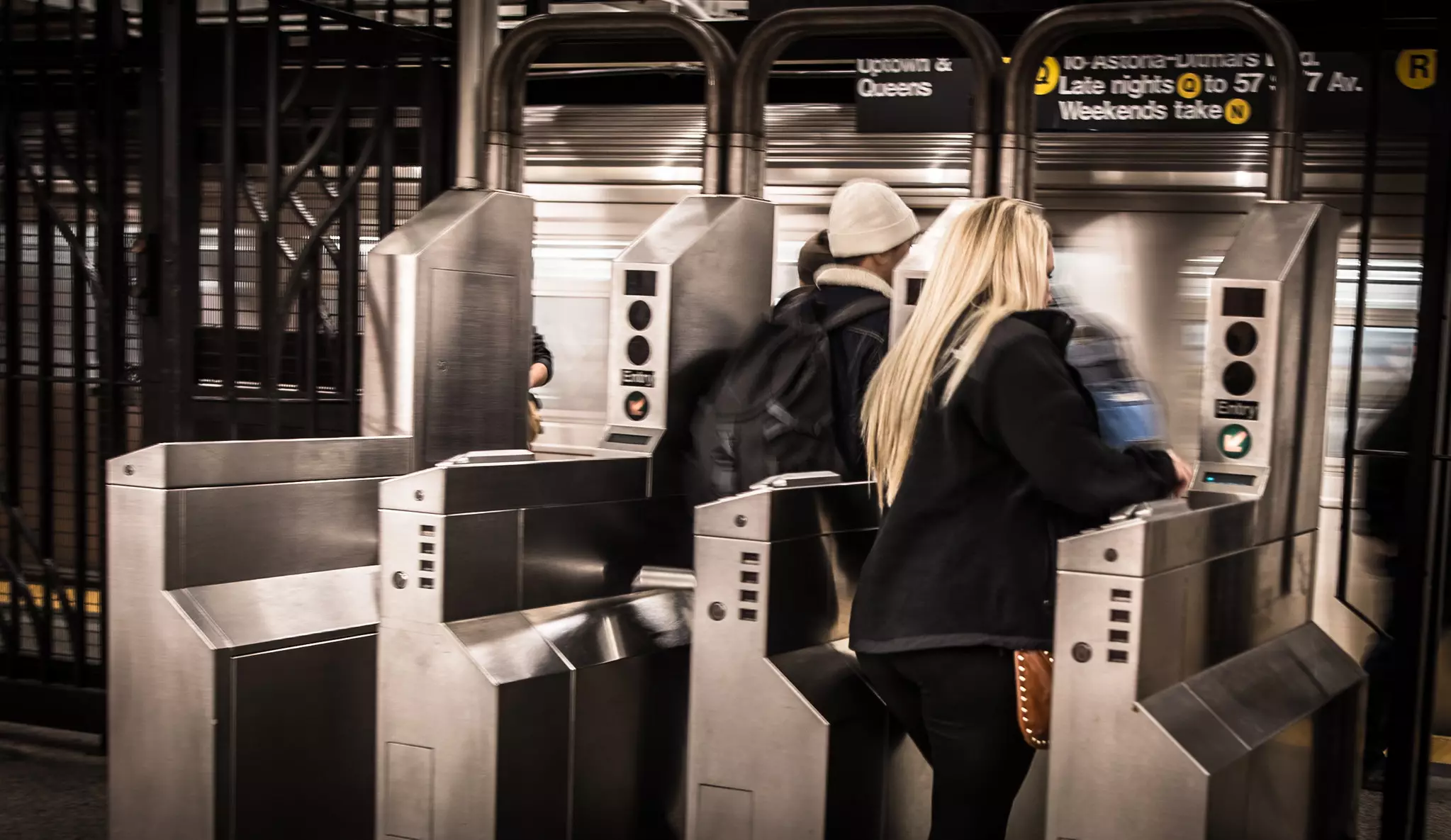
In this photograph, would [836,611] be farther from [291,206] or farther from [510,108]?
[291,206]

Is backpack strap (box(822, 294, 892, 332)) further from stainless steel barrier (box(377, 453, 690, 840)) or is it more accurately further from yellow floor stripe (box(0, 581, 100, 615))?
yellow floor stripe (box(0, 581, 100, 615))

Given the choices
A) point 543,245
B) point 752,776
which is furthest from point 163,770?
point 543,245

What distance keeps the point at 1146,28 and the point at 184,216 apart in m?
2.85

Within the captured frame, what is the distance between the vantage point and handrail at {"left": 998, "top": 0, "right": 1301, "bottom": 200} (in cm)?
352

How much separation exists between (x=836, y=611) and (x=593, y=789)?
739 mm

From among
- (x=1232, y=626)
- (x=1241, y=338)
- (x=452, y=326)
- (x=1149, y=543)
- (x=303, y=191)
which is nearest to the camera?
(x=1149, y=543)

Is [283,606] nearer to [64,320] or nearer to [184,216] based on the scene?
[184,216]

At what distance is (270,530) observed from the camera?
3699 mm

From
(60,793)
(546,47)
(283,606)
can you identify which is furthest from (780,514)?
(60,793)

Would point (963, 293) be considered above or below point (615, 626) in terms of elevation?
above

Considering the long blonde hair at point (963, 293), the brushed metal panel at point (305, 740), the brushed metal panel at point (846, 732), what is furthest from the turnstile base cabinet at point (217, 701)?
the long blonde hair at point (963, 293)

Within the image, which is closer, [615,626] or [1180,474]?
[1180,474]

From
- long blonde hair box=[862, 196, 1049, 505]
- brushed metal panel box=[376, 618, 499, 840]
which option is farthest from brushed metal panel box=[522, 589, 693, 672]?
long blonde hair box=[862, 196, 1049, 505]

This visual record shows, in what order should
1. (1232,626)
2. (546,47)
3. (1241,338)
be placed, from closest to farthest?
(1232,626) < (1241,338) < (546,47)
